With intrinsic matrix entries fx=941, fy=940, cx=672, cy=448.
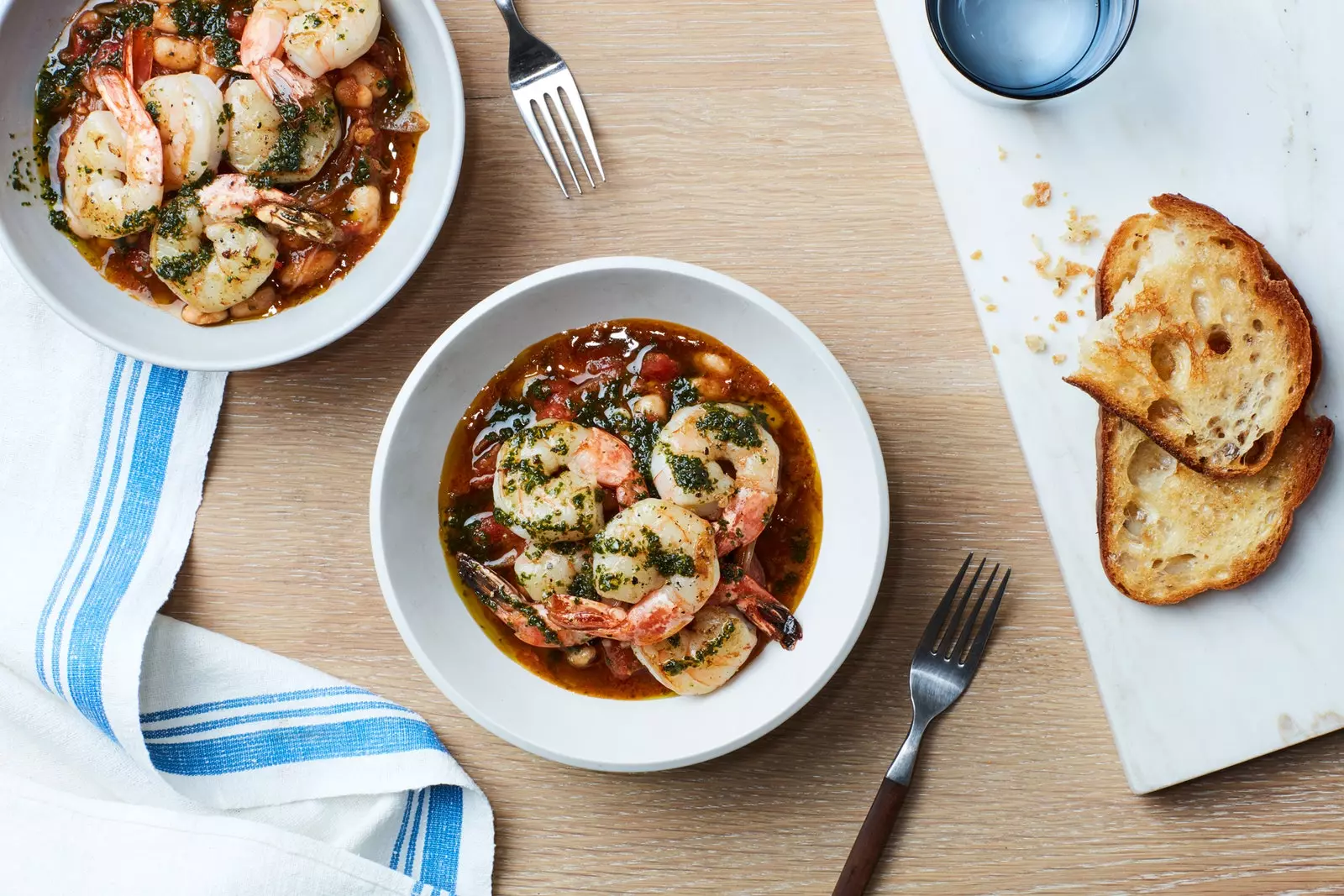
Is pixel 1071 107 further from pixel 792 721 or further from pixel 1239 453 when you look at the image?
pixel 792 721

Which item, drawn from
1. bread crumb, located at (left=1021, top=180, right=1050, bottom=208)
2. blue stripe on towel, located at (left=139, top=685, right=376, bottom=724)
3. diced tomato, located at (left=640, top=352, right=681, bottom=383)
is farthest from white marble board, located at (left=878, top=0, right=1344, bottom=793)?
blue stripe on towel, located at (left=139, top=685, right=376, bottom=724)

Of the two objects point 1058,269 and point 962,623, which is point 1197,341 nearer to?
point 1058,269

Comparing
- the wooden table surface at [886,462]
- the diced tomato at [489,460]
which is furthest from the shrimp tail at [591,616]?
the wooden table surface at [886,462]

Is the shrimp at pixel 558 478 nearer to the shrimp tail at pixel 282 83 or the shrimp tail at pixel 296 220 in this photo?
the shrimp tail at pixel 296 220

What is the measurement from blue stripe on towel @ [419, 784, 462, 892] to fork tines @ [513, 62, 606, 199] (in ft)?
4.77

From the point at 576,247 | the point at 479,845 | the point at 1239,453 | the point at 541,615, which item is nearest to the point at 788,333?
the point at 576,247

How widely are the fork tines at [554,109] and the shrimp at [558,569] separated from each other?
834 millimetres

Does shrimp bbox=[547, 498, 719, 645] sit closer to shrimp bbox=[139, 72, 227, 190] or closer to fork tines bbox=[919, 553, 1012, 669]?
fork tines bbox=[919, 553, 1012, 669]

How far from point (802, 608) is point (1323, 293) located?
4.41 ft

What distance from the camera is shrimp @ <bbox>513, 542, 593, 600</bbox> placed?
1942 millimetres

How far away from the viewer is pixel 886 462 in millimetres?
2176

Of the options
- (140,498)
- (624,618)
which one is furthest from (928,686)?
(140,498)

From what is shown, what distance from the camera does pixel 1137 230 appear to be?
2.06m

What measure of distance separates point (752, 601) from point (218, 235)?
137 centimetres
